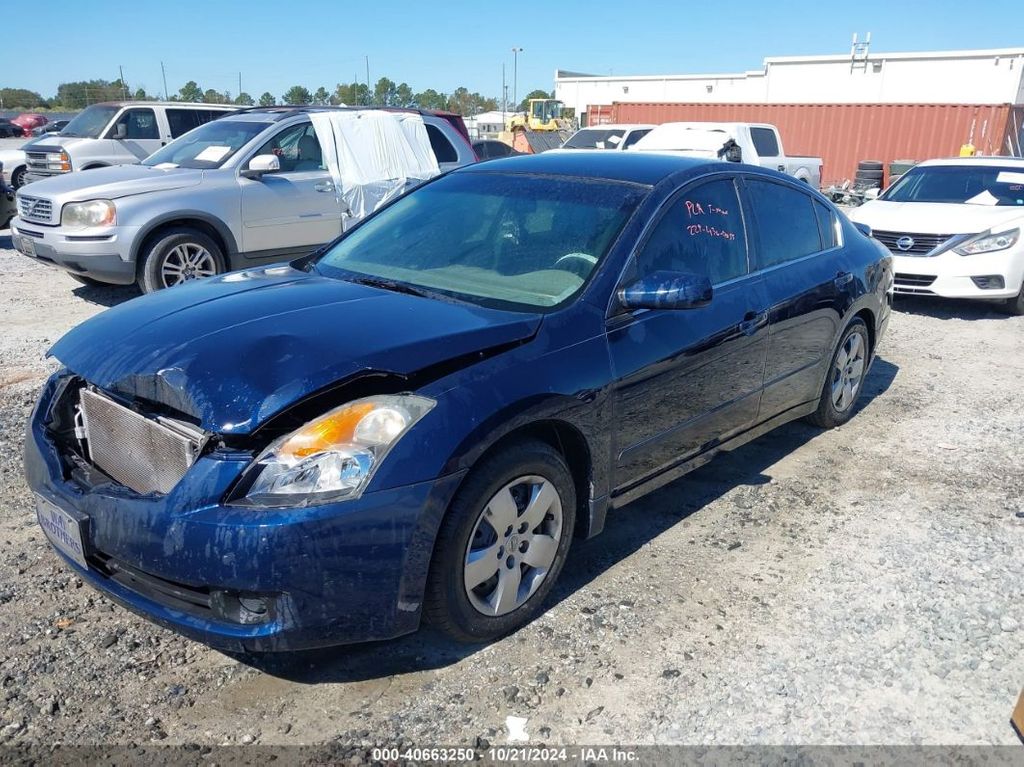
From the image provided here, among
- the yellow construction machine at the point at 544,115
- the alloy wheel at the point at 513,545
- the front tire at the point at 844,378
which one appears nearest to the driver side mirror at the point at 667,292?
the alloy wheel at the point at 513,545

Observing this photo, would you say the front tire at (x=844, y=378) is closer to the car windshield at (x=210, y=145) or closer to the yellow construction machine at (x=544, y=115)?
the car windshield at (x=210, y=145)

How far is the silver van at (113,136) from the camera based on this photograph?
13352mm

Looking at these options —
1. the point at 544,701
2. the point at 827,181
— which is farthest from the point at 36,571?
the point at 827,181

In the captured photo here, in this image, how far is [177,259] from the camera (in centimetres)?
808

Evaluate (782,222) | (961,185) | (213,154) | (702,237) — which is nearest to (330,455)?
(702,237)

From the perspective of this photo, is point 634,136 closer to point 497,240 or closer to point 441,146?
point 441,146

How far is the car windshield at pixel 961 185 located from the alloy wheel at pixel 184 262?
772cm

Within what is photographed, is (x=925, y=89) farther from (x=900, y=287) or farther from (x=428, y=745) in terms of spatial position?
(x=428, y=745)

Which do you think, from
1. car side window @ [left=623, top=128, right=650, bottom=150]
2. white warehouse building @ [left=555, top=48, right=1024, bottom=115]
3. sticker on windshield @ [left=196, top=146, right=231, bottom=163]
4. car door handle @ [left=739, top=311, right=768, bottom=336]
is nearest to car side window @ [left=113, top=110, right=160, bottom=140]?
sticker on windshield @ [left=196, top=146, right=231, bottom=163]

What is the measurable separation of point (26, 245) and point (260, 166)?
7.59 ft

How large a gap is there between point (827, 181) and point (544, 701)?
26.4m

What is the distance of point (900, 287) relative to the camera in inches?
356

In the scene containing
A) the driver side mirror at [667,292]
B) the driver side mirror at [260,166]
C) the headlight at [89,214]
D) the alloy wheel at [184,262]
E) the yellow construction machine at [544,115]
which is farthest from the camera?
the yellow construction machine at [544,115]

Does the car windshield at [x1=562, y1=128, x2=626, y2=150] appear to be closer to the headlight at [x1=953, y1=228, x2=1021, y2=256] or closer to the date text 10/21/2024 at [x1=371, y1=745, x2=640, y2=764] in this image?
the headlight at [x1=953, y1=228, x2=1021, y2=256]
